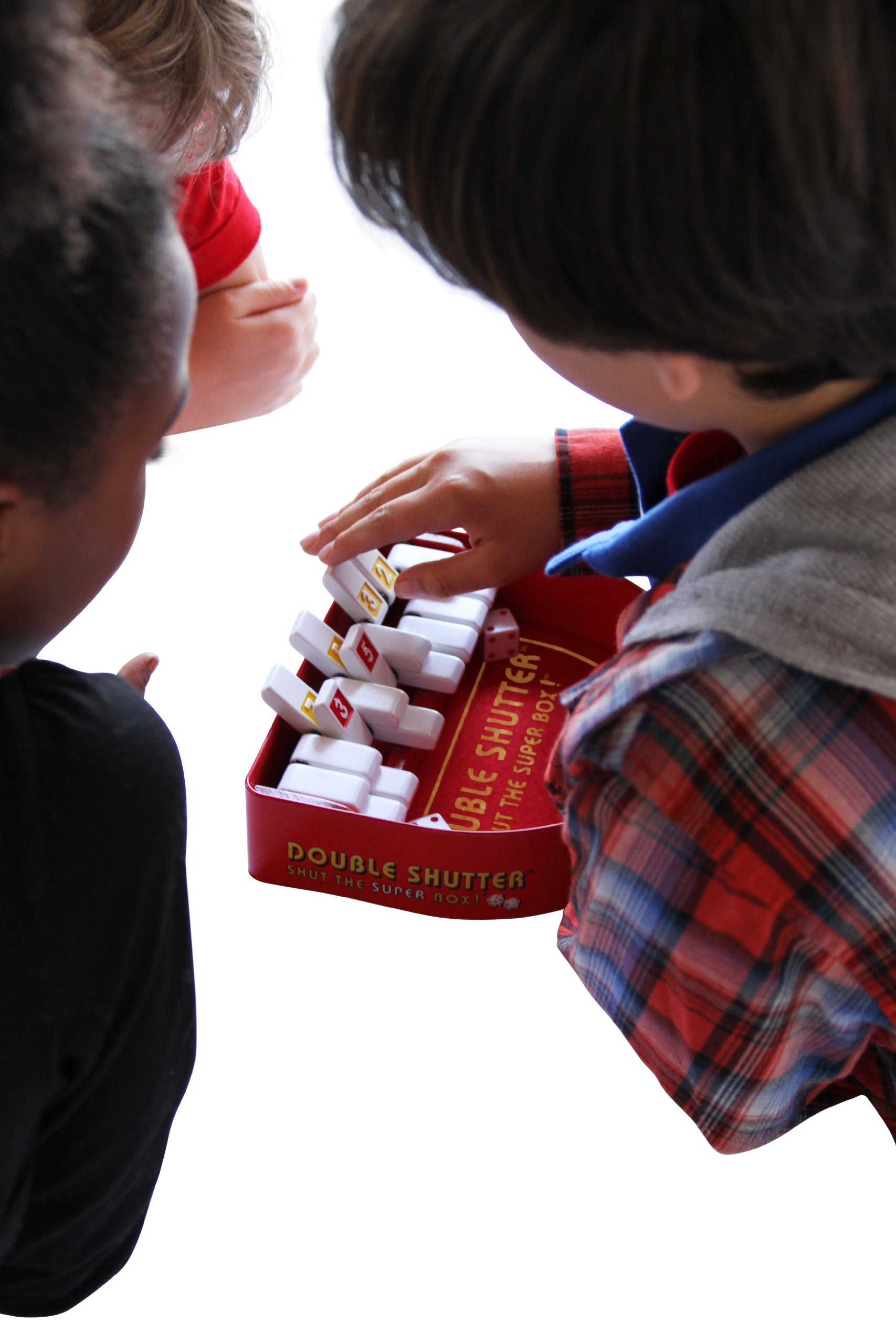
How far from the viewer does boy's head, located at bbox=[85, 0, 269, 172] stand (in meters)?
1.00

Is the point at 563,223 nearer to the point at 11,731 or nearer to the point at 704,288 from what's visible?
the point at 704,288

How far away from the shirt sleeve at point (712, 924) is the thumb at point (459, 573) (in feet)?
1.07

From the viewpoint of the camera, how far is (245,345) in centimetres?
137

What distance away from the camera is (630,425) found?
94 cm

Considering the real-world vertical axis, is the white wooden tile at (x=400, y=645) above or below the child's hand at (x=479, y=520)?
below

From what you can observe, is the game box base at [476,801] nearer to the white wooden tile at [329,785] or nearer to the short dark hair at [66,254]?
the white wooden tile at [329,785]

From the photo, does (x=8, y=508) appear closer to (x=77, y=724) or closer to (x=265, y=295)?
(x=77, y=724)

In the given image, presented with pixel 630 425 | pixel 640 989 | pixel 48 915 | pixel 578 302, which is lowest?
pixel 640 989

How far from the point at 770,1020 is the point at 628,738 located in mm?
254

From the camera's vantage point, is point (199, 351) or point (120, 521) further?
point (199, 351)

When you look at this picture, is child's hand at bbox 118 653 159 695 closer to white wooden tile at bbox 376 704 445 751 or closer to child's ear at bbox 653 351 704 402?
white wooden tile at bbox 376 704 445 751

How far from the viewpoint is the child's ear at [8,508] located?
0.58 metres

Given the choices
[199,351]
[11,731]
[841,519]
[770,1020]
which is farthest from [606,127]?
[199,351]

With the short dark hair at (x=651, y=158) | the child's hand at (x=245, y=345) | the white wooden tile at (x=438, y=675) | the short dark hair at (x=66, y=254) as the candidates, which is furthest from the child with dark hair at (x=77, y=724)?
the child's hand at (x=245, y=345)
